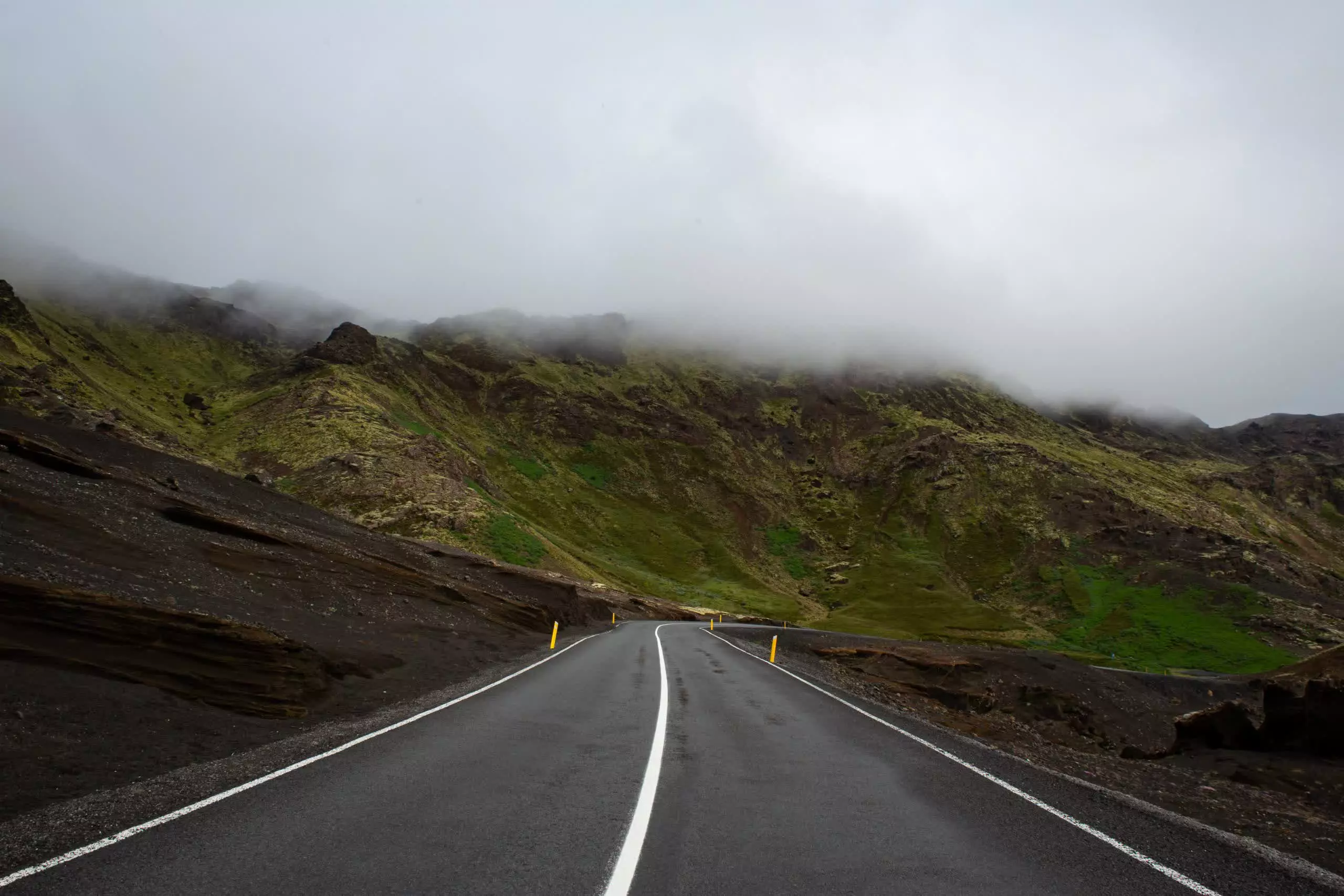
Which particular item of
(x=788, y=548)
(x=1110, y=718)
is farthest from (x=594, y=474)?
(x=1110, y=718)

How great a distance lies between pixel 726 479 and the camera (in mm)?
130250

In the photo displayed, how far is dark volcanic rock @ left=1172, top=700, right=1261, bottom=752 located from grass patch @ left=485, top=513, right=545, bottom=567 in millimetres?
53118

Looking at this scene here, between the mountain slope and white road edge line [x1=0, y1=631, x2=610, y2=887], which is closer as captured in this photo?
white road edge line [x1=0, y1=631, x2=610, y2=887]

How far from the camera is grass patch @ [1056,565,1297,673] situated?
79.7m

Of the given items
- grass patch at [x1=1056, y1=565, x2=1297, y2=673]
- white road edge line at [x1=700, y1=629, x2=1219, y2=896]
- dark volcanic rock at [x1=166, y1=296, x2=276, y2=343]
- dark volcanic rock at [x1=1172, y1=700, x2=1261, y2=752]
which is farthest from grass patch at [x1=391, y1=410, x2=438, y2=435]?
grass patch at [x1=1056, y1=565, x2=1297, y2=673]

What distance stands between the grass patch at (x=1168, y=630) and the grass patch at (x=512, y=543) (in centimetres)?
6584

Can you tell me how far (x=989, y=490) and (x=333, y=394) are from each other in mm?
112754

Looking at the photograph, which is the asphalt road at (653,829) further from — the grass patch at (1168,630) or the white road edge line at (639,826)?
the grass patch at (1168,630)

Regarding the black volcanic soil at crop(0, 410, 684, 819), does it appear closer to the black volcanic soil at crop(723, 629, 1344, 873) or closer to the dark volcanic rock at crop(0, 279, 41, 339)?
the black volcanic soil at crop(723, 629, 1344, 873)

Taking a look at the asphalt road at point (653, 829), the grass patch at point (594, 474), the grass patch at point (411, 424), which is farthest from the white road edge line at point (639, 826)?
the grass patch at point (594, 474)

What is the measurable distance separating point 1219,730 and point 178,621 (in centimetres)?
2174

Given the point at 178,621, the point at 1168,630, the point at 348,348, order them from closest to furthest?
the point at 178,621 < the point at 1168,630 < the point at 348,348

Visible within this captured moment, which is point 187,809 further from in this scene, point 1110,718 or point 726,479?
point 726,479

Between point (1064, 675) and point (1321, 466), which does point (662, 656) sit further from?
point (1321, 466)
